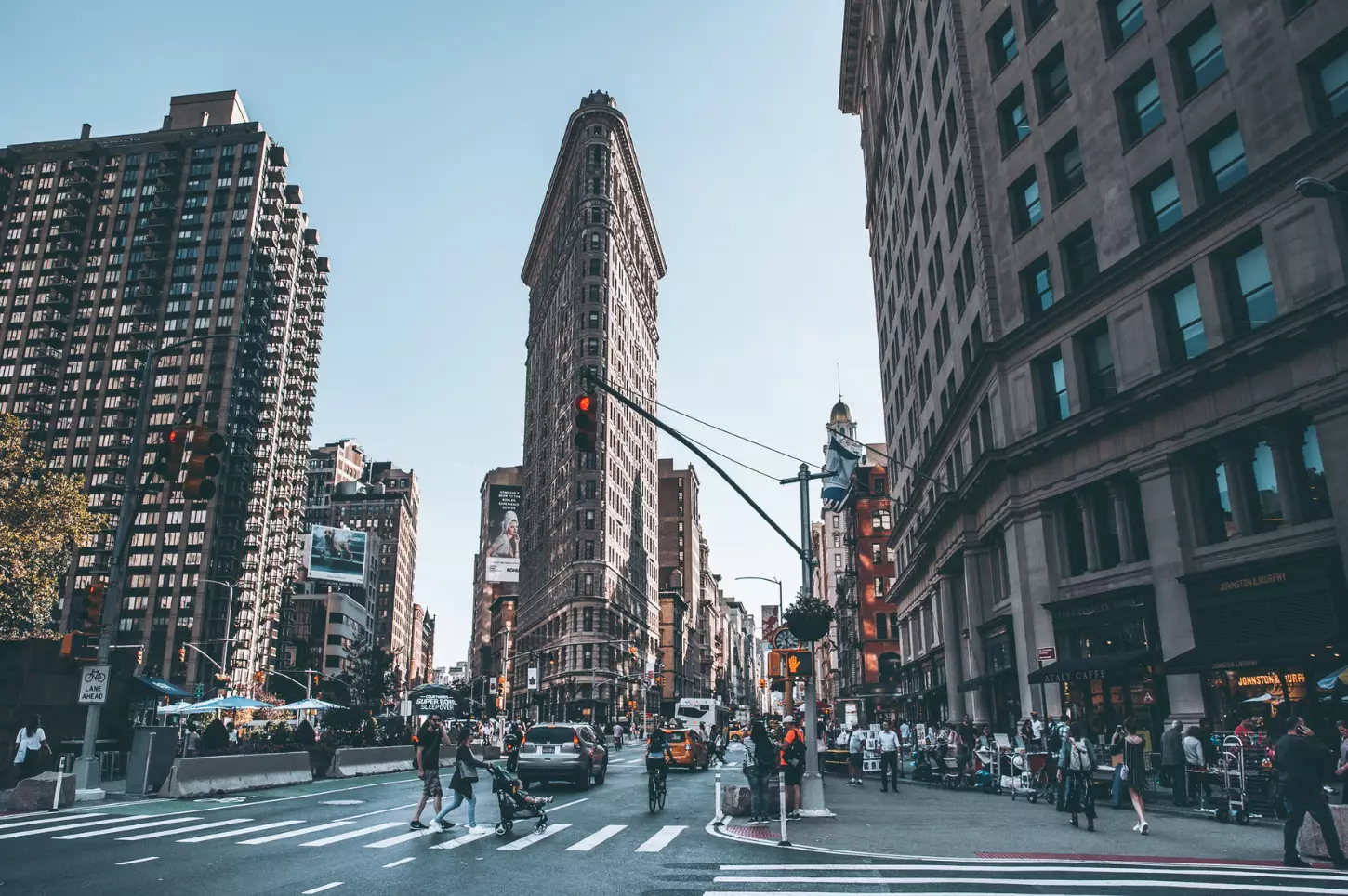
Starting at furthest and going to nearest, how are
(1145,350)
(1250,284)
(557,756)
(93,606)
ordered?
1. (557,756)
2. (1145,350)
3. (1250,284)
4. (93,606)

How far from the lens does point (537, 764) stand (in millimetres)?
25781

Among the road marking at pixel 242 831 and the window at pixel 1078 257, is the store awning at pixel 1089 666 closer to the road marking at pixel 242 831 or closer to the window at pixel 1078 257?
the window at pixel 1078 257

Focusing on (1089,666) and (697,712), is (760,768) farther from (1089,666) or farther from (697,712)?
(697,712)

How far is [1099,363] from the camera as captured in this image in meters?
27.9

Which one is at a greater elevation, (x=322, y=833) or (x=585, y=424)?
(x=585, y=424)

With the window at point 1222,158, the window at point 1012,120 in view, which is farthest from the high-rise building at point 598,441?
the window at point 1222,158

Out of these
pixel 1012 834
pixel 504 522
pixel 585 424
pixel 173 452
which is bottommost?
pixel 1012 834

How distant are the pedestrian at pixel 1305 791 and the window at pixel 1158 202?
56.9 feet

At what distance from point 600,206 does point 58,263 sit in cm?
7370

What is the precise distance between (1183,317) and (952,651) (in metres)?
21.0

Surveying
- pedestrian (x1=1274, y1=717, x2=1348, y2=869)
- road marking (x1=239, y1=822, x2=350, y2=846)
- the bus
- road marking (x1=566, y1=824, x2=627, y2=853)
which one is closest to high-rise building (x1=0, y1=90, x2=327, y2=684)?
the bus

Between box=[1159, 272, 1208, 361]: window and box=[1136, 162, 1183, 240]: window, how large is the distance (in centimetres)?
156

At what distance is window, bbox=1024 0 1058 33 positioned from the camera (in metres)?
31.8

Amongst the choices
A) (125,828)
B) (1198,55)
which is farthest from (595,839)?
(1198,55)
